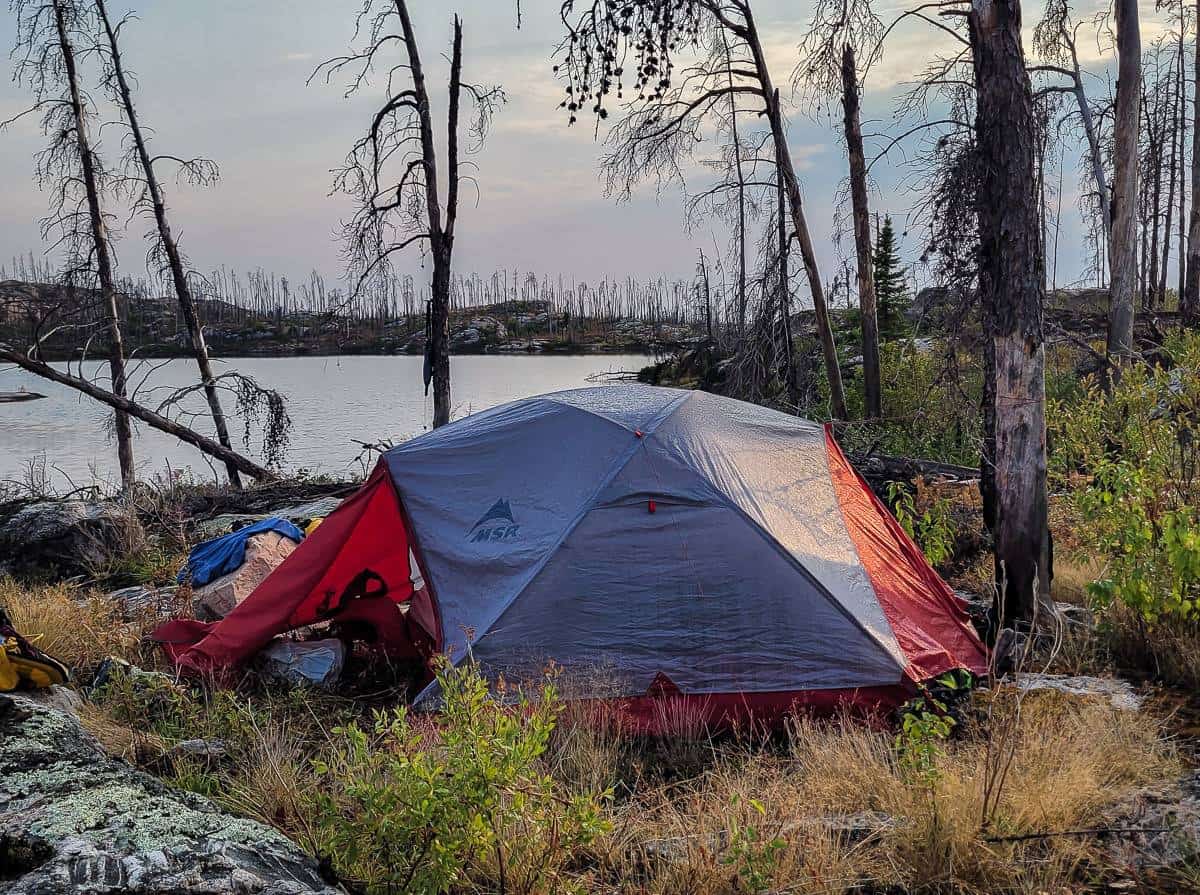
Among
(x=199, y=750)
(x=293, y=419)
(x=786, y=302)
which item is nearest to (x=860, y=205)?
(x=786, y=302)

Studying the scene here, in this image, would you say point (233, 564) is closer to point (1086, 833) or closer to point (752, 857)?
point (752, 857)

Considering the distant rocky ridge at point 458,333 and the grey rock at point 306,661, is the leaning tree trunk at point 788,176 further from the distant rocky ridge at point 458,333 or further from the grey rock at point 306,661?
the distant rocky ridge at point 458,333

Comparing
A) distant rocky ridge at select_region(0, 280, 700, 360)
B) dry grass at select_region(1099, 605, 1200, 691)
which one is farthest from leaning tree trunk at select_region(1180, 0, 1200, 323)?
distant rocky ridge at select_region(0, 280, 700, 360)

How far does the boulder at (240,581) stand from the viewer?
292 inches

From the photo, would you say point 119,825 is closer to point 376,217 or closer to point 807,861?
point 807,861

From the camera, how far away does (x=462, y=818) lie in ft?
9.86

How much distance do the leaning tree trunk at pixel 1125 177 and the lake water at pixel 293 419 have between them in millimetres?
10157

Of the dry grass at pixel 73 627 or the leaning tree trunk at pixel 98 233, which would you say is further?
the leaning tree trunk at pixel 98 233

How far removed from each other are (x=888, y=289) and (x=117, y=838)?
86.3 feet

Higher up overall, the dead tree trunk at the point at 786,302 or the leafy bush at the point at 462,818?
the dead tree trunk at the point at 786,302

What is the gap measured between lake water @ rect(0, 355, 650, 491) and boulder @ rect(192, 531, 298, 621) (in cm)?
487

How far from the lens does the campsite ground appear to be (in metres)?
3.14

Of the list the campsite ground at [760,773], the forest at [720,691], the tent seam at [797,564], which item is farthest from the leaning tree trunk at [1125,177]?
the tent seam at [797,564]

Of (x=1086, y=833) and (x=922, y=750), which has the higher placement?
(x=922, y=750)
